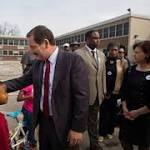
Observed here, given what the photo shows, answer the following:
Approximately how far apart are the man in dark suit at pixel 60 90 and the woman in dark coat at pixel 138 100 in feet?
3.00

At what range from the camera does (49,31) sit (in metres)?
3.49

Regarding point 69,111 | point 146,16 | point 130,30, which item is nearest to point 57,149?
point 69,111

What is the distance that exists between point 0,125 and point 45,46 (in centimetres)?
104

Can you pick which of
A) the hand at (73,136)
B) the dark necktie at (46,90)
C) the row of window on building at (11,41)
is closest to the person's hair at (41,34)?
the dark necktie at (46,90)

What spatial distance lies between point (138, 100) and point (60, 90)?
1.20 meters

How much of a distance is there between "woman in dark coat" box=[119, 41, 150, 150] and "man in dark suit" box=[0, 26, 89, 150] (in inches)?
36.0

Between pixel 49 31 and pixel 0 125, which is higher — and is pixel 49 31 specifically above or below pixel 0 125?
above

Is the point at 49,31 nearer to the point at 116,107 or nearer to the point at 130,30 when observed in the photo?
the point at 116,107

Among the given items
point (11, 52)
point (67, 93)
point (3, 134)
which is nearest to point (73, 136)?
point (67, 93)

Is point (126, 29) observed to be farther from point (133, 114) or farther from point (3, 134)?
point (3, 134)

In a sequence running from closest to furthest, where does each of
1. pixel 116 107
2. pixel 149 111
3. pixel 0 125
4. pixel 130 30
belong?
pixel 0 125 < pixel 149 111 < pixel 116 107 < pixel 130 30

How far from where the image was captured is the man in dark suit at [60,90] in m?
3.49

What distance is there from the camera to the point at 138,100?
4.29 metres

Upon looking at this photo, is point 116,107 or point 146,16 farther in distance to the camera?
point 146,16
